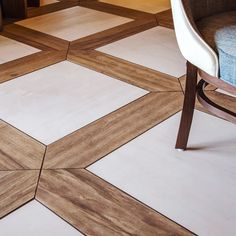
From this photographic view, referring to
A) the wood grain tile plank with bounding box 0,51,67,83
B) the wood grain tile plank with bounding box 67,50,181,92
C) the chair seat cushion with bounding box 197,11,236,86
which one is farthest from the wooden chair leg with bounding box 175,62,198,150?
the wood grain tile plank with bounding box 0,51,67,83

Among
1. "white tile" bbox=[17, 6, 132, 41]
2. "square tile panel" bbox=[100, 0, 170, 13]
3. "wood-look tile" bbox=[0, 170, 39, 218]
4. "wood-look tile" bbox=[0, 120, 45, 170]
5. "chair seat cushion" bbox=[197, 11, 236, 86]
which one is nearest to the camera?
"chair seat cushion" bbox=[197, 11, 236, 86]

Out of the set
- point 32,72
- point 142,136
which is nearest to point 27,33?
point 32,72

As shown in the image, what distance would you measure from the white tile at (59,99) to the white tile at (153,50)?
0.25 m

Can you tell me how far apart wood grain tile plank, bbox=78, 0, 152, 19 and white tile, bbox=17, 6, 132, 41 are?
7 cm

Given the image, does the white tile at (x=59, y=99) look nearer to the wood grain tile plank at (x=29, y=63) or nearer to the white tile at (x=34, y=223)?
the wood grain tile plank at (x=29, y=63)

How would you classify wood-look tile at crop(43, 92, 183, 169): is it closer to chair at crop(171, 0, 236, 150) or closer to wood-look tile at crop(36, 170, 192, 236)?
wood-look tile at crop(36, 170, 192, 236)

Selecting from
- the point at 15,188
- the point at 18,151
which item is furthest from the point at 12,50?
the point at 15,188

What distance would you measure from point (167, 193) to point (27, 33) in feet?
5.06

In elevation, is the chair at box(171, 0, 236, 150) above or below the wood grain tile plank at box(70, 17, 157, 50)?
above

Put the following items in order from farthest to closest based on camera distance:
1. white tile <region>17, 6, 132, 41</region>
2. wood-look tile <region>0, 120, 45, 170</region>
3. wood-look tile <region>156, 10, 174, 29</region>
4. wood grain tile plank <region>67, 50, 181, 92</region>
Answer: wood-look tile <region>156, 10, 174, 29</region>
white tile <region>17, 6, 132, 41</region>
wood grain tile plank <region>67, 50, 181, 92</region>
wood-look tile <region>0, 120, 45, 170</region>

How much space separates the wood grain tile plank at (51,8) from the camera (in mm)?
2629

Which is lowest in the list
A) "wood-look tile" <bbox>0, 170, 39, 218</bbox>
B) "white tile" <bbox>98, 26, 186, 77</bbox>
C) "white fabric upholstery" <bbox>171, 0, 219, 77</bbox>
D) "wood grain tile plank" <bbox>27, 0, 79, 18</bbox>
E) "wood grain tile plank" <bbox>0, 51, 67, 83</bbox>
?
"wood-look tile" <bbox>0, 170, 39, 218</bbox>

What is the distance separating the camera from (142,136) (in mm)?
1360

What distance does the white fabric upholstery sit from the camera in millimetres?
998
